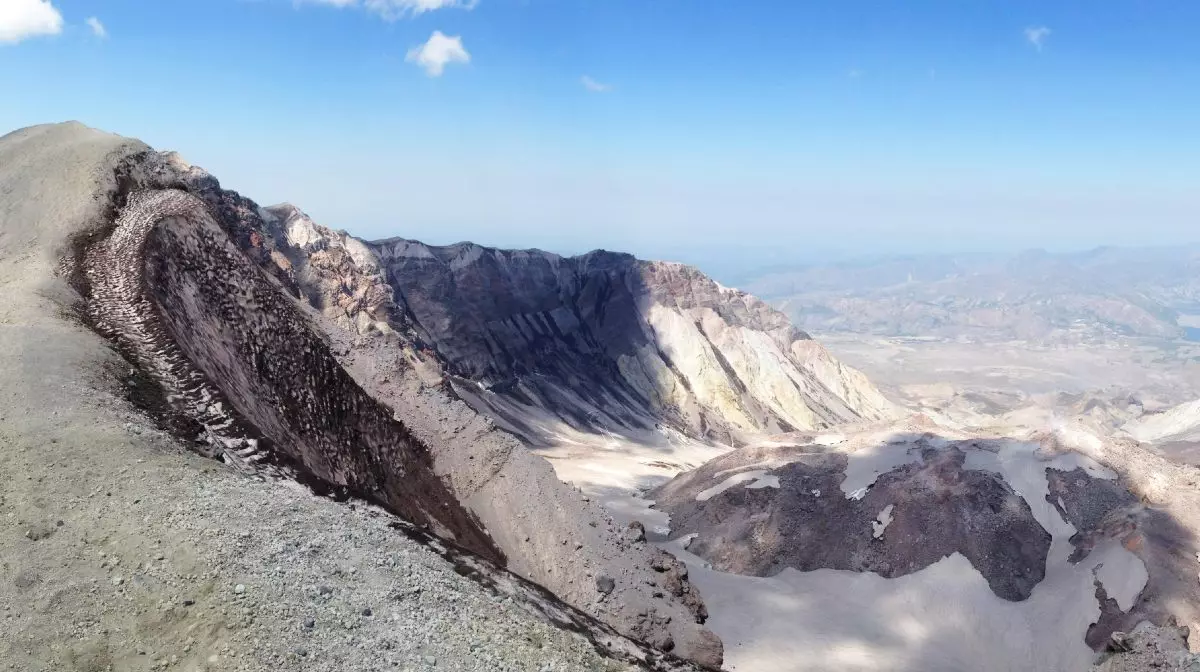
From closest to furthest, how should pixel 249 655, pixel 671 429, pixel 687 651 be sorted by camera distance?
pixel 249 655 < pixel 687 651 < pixel 671 429

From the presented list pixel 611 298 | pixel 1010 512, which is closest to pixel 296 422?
pixel 1010 512

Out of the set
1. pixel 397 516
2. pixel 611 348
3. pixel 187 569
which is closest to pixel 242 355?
pixel 397 516

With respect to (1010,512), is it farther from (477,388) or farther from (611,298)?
(611,298)

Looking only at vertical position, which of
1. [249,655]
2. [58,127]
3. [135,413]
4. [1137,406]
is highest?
[58,127]

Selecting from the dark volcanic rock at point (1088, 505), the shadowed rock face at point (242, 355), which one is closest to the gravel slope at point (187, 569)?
the shadowed rock face at point (242, 355)

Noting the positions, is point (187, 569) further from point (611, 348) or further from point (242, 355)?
point (611, 348)

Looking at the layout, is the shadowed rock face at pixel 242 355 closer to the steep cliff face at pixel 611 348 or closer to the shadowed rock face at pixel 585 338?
the shadowed rock face at pixel 585 338

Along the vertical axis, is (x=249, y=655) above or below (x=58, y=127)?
below

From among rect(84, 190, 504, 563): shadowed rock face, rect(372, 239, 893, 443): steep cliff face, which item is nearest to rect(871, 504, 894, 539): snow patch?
rect(84, 190, 504, 563): shadowed rock face
